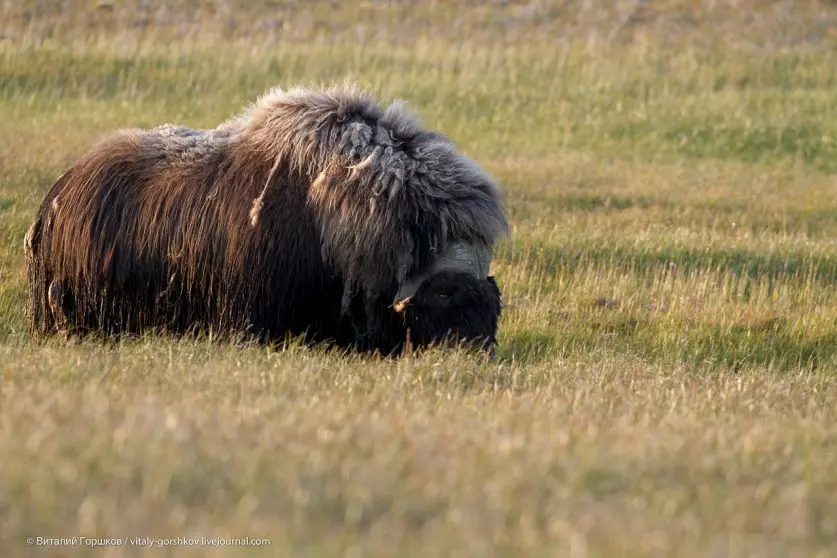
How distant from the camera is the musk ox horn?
6809mm

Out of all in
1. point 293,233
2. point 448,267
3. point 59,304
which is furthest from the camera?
point 59,304

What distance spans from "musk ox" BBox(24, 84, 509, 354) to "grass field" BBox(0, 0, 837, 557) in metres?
0.40

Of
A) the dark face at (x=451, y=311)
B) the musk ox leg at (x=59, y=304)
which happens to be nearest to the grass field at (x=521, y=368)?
the dark face at (x=451, y=311)

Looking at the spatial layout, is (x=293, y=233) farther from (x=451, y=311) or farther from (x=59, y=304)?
(x=59, y=304)

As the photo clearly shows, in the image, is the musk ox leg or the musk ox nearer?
the musk ox

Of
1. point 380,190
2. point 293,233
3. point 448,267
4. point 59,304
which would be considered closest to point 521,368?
point 448,267

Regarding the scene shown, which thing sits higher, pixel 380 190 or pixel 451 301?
pixel 380 190

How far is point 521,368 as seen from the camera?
7.02 meters

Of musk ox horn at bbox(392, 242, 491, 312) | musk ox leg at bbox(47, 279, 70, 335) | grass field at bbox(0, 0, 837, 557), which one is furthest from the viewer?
musk ox leg at bbox(47, 279, 70, 335)

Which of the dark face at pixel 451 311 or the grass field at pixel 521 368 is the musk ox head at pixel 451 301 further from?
the grass field at pixel 521 368

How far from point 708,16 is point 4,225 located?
23884 mm

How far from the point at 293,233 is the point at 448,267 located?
2.78 feet

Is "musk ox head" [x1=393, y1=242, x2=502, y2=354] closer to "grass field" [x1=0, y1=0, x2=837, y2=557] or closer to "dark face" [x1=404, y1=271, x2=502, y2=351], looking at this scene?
"dark face" [x1=404, y1=271, x2=502, y2=351]

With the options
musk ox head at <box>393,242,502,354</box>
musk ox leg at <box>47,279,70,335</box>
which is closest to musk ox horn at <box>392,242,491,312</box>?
musk ox head at <box>393,242,502,354</box>
